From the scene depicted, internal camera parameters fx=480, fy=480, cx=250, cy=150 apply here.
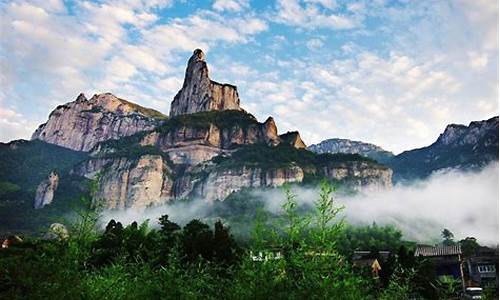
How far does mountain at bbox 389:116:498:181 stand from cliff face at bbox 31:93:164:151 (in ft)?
306

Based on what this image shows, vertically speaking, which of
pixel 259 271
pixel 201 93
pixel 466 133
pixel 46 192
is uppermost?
pixel 201 93

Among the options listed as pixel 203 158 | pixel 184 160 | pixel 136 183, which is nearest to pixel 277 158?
pixel 203 158

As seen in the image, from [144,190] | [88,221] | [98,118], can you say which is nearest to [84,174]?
[144,190]

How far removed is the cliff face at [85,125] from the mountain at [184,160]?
53cm

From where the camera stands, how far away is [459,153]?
149m

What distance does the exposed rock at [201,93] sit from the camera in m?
155

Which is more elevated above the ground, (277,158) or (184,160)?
(184,160)

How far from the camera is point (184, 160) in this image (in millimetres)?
137125

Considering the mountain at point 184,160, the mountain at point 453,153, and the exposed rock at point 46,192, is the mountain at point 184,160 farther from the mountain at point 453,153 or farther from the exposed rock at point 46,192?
the mountain at point 453,153

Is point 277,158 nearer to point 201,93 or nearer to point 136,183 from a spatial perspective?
point 136,183

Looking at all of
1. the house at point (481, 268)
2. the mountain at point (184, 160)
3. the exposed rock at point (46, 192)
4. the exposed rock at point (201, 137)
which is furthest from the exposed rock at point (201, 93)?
the house at point (481, 268)

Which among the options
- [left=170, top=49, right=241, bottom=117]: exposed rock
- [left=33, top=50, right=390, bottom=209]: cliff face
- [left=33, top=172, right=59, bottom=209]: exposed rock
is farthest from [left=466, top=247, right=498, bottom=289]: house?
[left=170, top=49, right=241, bottom=117]: exposed rock

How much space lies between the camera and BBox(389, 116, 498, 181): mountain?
440ft

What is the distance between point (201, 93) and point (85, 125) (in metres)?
52.2
